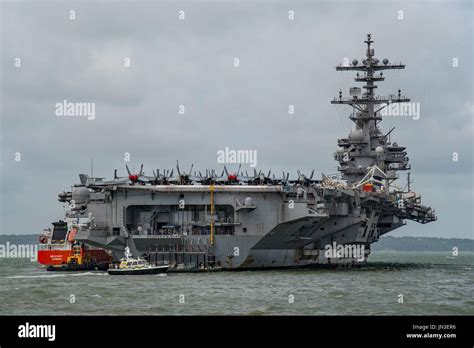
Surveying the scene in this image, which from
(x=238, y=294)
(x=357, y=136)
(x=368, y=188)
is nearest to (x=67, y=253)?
(x=368, y=188)

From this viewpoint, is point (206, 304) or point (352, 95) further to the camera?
point (352, 95)

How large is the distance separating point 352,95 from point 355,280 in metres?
20.6

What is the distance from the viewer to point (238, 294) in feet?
106

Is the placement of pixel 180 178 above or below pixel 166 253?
above

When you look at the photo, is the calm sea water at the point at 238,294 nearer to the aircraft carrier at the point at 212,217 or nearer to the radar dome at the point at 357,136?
the aircraft carrier at the point at 212,217

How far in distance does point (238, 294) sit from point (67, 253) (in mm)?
24662

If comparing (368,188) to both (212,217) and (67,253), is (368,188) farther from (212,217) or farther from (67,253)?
(67,253)

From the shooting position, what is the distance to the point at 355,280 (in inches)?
1577

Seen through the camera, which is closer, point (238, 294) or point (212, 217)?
point (238, 294)

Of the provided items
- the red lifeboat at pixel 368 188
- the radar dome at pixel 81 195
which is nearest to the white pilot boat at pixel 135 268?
the radar dome at pixel 81 195
